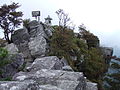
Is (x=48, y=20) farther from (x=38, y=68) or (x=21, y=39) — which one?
(x=38, y=68)

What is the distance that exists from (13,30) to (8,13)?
164cm

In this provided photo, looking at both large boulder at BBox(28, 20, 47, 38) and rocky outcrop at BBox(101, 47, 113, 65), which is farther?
rocky outcrop at BBox(101, 47, 113, 65)

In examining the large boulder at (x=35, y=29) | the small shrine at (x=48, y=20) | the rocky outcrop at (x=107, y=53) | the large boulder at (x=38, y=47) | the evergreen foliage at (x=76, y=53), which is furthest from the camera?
the rocky outcrop at (x=107, y=53)

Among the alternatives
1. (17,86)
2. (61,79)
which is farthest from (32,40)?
(17,86)

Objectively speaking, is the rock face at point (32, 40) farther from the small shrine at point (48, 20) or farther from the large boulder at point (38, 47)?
the small shrine at point (48, 20)

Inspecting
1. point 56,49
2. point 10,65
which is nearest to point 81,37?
point 56,49

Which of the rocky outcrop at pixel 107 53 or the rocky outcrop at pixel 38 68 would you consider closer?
the rocky outcrop at pixel 38 68

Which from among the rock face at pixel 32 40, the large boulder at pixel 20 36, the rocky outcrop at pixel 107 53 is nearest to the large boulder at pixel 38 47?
the rock face at pixel 32 40

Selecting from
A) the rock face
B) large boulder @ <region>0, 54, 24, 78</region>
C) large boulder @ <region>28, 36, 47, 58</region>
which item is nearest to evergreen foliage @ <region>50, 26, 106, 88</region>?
large boulder @ <region>28, 36, 47, 58</region>

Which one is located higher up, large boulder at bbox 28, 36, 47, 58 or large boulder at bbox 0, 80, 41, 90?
large boulder at bbox 0, 80, 41, 90

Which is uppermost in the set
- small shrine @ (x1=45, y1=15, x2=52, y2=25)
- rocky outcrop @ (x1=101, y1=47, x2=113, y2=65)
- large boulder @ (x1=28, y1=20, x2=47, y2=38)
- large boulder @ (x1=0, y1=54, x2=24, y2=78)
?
small shrine @ (x1=45, y1=15, x2=52, y2=25)

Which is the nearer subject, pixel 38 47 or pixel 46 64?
pixel 46 64

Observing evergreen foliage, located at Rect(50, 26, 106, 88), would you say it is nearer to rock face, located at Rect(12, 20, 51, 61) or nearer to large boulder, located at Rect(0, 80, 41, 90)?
rock face, located at Rect(12, 20, 51, 61)

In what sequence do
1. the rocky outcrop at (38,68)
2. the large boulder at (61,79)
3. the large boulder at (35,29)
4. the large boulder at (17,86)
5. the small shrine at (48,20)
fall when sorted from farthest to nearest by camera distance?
the small shrine at (48,20)
the large boulder at (35,29)
the large boulder at (61,79)
the rocky outcrop at (38,68)
the large boulder at (17,86)
